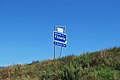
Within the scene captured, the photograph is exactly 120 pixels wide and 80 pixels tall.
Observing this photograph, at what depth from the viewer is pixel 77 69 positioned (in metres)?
22.6

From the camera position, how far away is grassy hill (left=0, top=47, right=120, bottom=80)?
21.6 m

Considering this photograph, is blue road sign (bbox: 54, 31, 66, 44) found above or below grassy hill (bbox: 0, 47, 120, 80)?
above

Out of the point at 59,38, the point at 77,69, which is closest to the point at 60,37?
the point at 59,38

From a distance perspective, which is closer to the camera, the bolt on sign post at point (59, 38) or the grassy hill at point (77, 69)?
the grassy hill at point (77, 69)

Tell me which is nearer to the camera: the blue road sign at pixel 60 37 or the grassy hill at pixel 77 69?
the grassy hill at pixel 77 69

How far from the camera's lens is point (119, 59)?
78.5 ft

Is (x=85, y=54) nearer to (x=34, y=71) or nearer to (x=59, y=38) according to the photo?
(x=34, y=71)

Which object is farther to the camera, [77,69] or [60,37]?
[60,37]

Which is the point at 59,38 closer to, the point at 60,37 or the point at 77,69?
the point at 60,37

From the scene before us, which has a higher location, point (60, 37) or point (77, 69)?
point (60, 37)

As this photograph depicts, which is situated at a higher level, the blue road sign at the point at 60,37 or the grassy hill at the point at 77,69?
the blue road sign at the point at 60,37

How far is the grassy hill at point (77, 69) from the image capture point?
21594 millimetres

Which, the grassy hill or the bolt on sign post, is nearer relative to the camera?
the grassy hill

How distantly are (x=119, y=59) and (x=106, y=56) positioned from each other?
1.42m
